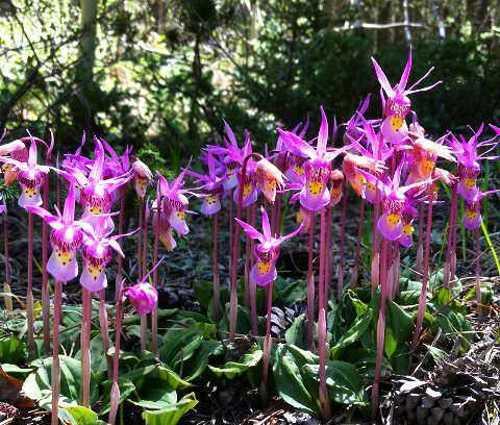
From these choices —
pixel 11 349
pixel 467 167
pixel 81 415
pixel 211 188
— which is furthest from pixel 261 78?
pixel 81 415

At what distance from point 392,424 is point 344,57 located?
151 inches

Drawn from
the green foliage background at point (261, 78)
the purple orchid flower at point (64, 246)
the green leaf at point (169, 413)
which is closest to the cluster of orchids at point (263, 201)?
the purple orchid flower at point (64, 246)

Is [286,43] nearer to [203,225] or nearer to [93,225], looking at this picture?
[203,225]

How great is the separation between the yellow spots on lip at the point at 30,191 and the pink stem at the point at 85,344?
0.49 meters

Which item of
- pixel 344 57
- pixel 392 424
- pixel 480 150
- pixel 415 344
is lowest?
pixel 392 424

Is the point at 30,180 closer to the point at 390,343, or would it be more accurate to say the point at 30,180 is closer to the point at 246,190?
the point at 246,190

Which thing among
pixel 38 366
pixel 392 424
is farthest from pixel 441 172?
pixel 38 366

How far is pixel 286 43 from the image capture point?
20.5 feet

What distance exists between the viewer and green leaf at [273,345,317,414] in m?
2.57

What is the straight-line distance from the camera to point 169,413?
2.40m

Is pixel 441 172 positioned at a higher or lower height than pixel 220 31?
lower

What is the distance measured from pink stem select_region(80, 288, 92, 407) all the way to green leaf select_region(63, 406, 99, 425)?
9cm

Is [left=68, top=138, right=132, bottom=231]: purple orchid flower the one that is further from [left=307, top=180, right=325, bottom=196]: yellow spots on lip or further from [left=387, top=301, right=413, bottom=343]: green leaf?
[left=387, top=301, right=413, bottom=343]: green leaf

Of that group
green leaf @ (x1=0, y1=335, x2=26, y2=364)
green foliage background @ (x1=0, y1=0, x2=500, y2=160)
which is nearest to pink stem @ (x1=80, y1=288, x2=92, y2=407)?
green leaf @ (x1=0, y1=335, x2=26, y2=364)
